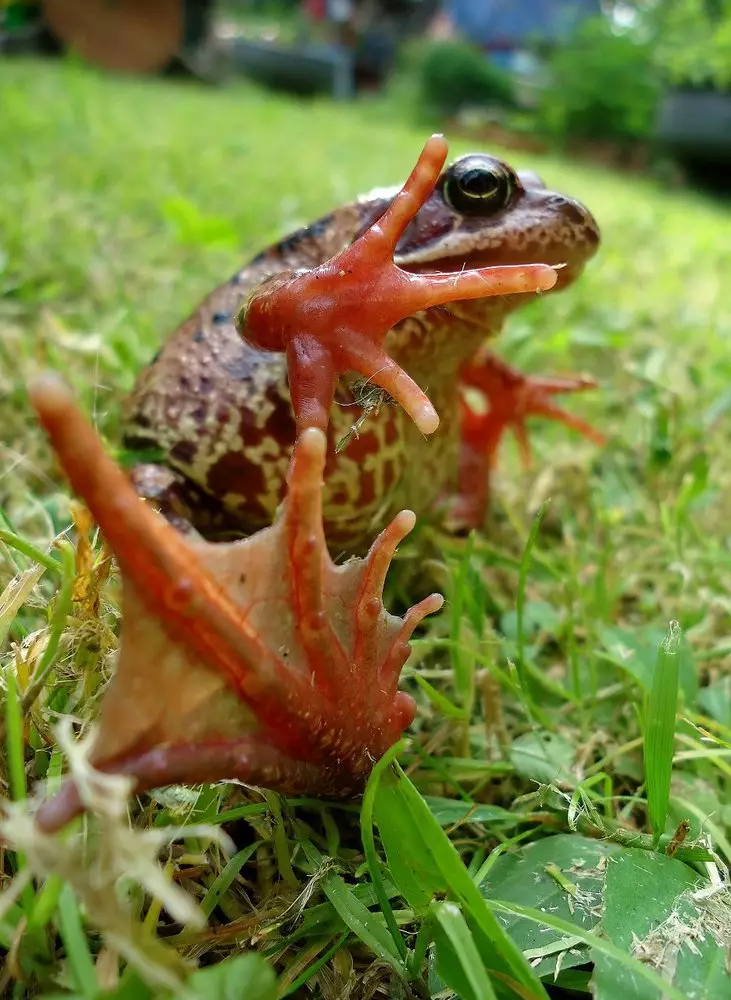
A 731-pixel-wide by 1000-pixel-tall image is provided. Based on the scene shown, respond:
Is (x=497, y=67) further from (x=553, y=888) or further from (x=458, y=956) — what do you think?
(x=458, y=956)

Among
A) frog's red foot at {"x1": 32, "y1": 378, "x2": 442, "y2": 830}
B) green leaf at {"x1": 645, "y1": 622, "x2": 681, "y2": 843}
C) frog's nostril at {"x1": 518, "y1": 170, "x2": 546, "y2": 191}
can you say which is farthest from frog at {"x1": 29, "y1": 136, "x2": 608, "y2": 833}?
frog's nostril at {"x1": 518, "y1": 170, "x2": 546, "y2": 191}

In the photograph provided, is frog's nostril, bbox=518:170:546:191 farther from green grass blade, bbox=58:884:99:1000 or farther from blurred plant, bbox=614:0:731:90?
blurred plant, bbox=614:0:731:90

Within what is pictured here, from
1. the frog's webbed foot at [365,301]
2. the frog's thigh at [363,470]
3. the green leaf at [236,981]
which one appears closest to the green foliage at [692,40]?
the frog's thigh at [363,470]

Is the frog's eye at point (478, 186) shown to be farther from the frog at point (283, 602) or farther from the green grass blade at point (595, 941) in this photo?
the green grass blade at point (595, 941)

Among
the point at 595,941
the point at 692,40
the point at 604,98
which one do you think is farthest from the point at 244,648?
the point at 604,98

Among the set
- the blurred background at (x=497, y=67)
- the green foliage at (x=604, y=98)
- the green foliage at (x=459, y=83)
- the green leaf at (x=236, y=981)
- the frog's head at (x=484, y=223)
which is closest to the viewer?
the green leaf at (x=236, y=981)

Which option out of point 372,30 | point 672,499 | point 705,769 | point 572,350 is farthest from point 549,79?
point 705,769
